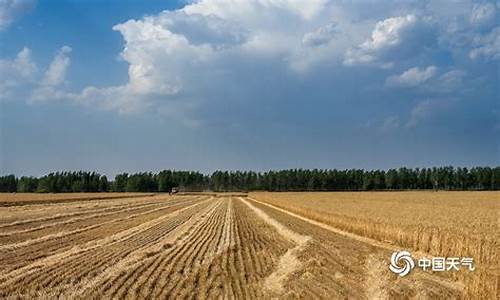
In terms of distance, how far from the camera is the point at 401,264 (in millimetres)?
16172

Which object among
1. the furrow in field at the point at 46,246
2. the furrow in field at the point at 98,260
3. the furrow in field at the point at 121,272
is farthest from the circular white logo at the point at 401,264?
the furrow in field at the point at 46,246

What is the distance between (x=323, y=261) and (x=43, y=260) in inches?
356

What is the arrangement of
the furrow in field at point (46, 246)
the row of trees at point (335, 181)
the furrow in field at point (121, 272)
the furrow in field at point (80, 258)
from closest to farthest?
the furrow in field at point (121, 272) < the furrow in field at point (80, 258) < the furrow in field at point (46, 246) < the row of trees at point (335, 181)

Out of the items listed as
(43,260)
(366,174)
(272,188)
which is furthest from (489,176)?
(43,260)

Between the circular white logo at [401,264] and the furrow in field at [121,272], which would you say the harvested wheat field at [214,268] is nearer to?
the furrow in field at [121,272]

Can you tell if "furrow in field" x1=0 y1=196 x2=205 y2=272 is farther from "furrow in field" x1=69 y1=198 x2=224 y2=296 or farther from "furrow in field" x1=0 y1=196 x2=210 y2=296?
"furrow in field" x1=69 y1=198 x2=224 y2=296

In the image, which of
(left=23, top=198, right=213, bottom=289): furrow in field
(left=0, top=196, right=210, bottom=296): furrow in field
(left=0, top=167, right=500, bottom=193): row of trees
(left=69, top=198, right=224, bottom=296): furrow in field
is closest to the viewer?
(left=69, top=198, right=224, bottom=296): furrow in field

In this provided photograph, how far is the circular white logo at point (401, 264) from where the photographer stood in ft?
48.5

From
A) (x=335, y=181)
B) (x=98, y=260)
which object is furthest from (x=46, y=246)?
(x=335, y=181)

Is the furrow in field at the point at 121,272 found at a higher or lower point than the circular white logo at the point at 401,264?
lower

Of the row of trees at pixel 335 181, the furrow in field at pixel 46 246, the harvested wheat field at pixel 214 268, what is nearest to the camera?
the harvested wheat field at pixel 214 268

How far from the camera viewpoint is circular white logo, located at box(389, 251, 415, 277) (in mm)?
14773

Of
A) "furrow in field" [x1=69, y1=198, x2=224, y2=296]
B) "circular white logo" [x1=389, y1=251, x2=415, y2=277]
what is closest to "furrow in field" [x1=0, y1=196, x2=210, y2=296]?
"furrow in field" [x1=69, y1=198, x2=224, y2=296]

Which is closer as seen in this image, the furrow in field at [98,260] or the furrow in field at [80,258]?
the furrow in field at [80,258]
